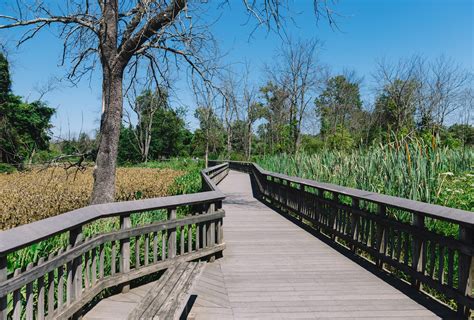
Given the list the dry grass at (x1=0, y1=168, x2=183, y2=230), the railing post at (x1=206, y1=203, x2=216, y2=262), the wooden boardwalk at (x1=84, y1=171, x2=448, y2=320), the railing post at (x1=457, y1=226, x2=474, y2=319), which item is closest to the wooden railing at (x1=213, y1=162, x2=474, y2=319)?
the railing post at (x1=457, y1=226, x2=474, y2=319)

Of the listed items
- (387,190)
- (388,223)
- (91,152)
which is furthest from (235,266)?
(91,152)

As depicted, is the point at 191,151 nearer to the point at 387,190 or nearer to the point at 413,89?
the point at 413,89

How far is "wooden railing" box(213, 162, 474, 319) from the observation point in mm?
3709

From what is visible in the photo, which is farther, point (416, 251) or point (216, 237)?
point (216, 237)

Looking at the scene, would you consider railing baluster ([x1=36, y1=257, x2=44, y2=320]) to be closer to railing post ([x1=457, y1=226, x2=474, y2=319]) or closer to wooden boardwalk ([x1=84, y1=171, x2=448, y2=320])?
wooden boardwalk ([x1=84, y1=171, x2=448, y2=320])

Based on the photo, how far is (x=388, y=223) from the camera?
199 inches

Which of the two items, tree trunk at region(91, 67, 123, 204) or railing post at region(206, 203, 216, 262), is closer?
railing post at region(206, 203, 216, 262)

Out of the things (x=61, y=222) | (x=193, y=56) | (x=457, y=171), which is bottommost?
(x=61, y=222)

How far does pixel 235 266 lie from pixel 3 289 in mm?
3492

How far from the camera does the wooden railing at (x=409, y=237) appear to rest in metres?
3.71

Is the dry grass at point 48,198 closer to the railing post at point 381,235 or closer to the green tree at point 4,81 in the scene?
the railing post at point 381,235

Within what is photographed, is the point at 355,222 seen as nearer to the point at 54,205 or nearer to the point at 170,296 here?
the point at 170,296

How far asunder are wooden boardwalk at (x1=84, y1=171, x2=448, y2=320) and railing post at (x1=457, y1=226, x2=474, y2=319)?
0.26 m

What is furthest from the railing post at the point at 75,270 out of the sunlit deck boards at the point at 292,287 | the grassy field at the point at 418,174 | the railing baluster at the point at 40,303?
the grassy field at the point at 418,174
